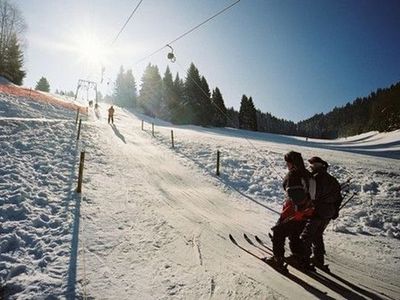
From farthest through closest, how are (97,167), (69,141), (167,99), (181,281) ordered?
→ (167,99) < (69,141) < (97,167) < (181,281)

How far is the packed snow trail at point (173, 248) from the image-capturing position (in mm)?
5328

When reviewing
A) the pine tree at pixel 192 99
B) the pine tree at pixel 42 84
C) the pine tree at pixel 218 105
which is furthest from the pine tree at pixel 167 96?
the pine tree at pixel 42 84

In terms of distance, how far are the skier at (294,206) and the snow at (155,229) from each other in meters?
0.47

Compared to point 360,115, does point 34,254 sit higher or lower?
lower

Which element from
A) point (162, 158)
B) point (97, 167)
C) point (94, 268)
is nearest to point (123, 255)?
point (94, 268)

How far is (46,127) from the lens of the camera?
1792 centimetres

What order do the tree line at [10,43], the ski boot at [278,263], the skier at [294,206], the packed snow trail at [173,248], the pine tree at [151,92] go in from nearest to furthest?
the packed snow trail at [173,248], the skier at [294,206], the ski boot at [278,263], the tree line at [10,43], the pine tree at [151,92]

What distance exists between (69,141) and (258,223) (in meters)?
11.6

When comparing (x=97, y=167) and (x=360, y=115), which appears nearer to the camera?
(x=97, y=167)

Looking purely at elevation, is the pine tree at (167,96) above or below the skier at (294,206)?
above

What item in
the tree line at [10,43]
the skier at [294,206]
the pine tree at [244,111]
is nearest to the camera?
the skier at [294,206]

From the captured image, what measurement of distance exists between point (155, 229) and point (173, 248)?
1.14 meters

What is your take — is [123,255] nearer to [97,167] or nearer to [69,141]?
[97,167]

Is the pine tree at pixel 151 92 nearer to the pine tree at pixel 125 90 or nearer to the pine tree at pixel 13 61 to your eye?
the pine tree at pixel 125 90
